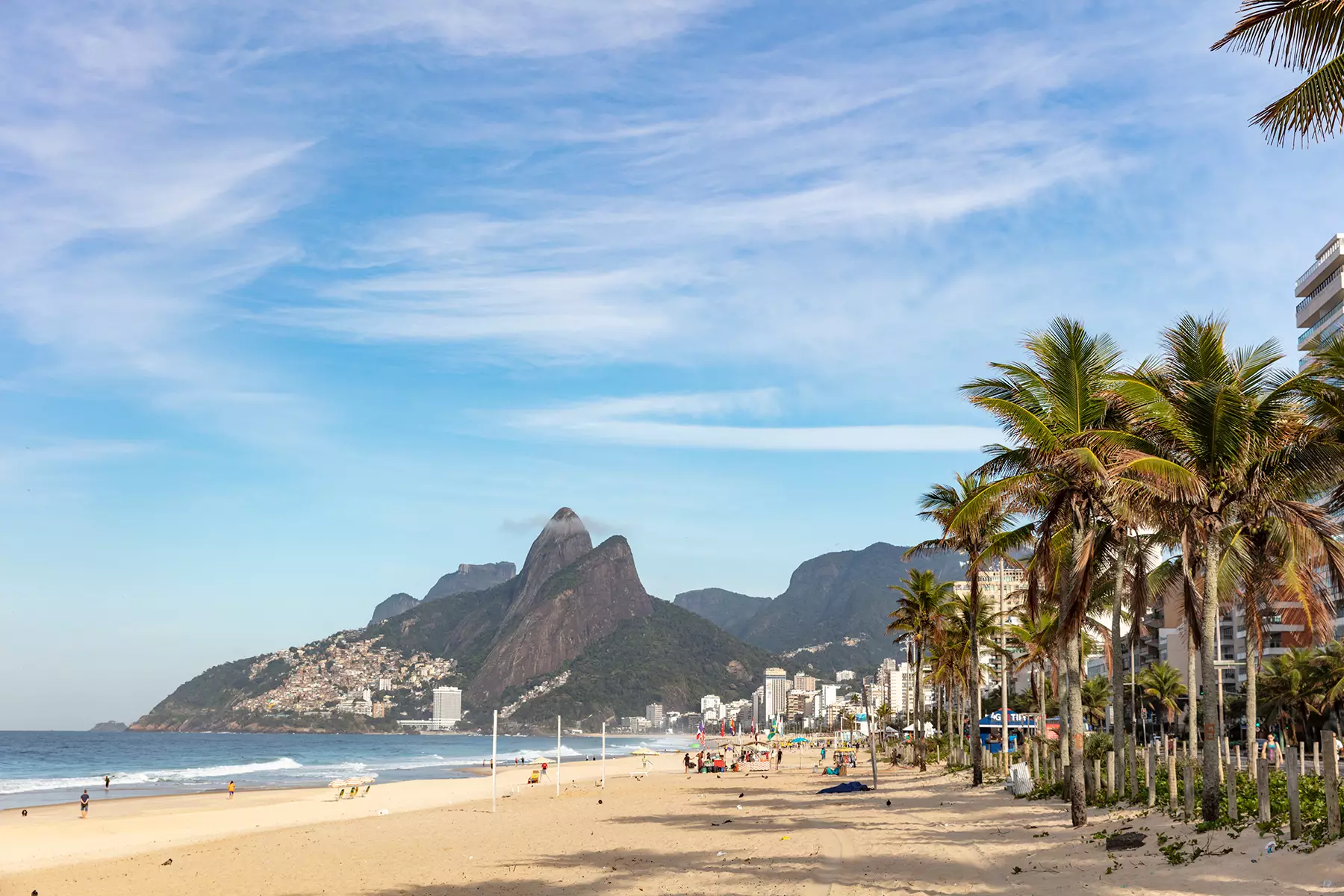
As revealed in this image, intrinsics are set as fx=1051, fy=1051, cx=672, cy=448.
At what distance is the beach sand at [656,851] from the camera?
44.0ft

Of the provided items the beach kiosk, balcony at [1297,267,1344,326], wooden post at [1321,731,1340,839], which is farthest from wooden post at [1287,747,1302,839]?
balcony at [1297,267,1344,326]

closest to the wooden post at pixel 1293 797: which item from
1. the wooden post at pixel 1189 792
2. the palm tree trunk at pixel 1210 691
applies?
the palm tree trunk at pixel 1210 691

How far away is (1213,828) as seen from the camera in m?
14.1

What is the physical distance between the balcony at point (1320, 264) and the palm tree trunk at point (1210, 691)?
69794mm

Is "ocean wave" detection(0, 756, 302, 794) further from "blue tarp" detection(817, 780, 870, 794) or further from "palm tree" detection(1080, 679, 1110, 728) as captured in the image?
"palm tree" detection(1080, 679, 1110, 728)

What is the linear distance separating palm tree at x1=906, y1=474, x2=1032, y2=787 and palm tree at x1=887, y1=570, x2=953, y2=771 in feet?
18.2

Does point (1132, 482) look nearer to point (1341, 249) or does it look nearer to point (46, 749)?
point (1341, 249)

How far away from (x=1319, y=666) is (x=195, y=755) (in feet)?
336

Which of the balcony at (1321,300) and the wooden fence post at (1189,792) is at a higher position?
the balcony at (1321,300)

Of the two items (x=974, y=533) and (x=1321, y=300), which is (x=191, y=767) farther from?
(x=1321, y=300)

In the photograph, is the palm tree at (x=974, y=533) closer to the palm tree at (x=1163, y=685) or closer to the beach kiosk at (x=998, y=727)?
the beach kiosk at (x=998, y=727)

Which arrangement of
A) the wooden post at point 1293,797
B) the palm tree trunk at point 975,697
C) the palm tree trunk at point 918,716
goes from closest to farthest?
the wooden post at point 1293,797
the palm tree trunk at point 975,697
the palm tree trunk at point 918,716

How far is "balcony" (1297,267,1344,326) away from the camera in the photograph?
7294 centimetres

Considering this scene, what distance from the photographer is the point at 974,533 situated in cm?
2875
